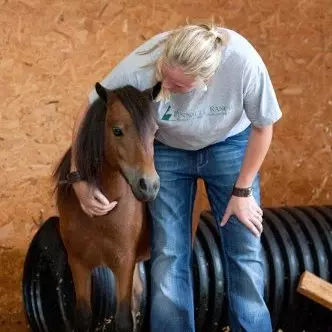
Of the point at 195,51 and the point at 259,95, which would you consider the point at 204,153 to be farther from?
the point at 195,51

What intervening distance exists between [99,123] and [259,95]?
1.24 feet

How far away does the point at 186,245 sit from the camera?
1.79 m

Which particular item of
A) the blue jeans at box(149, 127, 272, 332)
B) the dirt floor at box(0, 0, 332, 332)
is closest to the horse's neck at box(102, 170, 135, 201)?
the blue jeans at box(149, 127, 272, 332)

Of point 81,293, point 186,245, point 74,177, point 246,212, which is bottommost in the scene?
point 81,293

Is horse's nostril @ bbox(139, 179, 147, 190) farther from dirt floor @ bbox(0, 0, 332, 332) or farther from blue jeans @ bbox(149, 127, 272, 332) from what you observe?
dirt floor @ bbox(0, 0, 332, 332)

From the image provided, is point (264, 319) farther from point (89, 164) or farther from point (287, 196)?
point (287, 196)

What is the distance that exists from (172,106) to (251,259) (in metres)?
0.46

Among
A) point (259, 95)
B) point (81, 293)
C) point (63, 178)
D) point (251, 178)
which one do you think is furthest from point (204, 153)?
point (81, 293)

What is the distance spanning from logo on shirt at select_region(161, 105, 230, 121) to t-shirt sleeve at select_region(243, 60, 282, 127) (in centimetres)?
6

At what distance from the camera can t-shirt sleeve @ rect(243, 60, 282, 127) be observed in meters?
1.55

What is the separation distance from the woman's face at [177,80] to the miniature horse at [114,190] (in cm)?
4

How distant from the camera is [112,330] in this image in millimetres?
1902

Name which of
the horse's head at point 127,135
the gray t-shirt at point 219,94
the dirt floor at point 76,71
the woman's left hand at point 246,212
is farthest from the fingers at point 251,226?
the dirt floor at point 76,71

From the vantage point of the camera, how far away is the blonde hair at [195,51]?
56.4 inches
